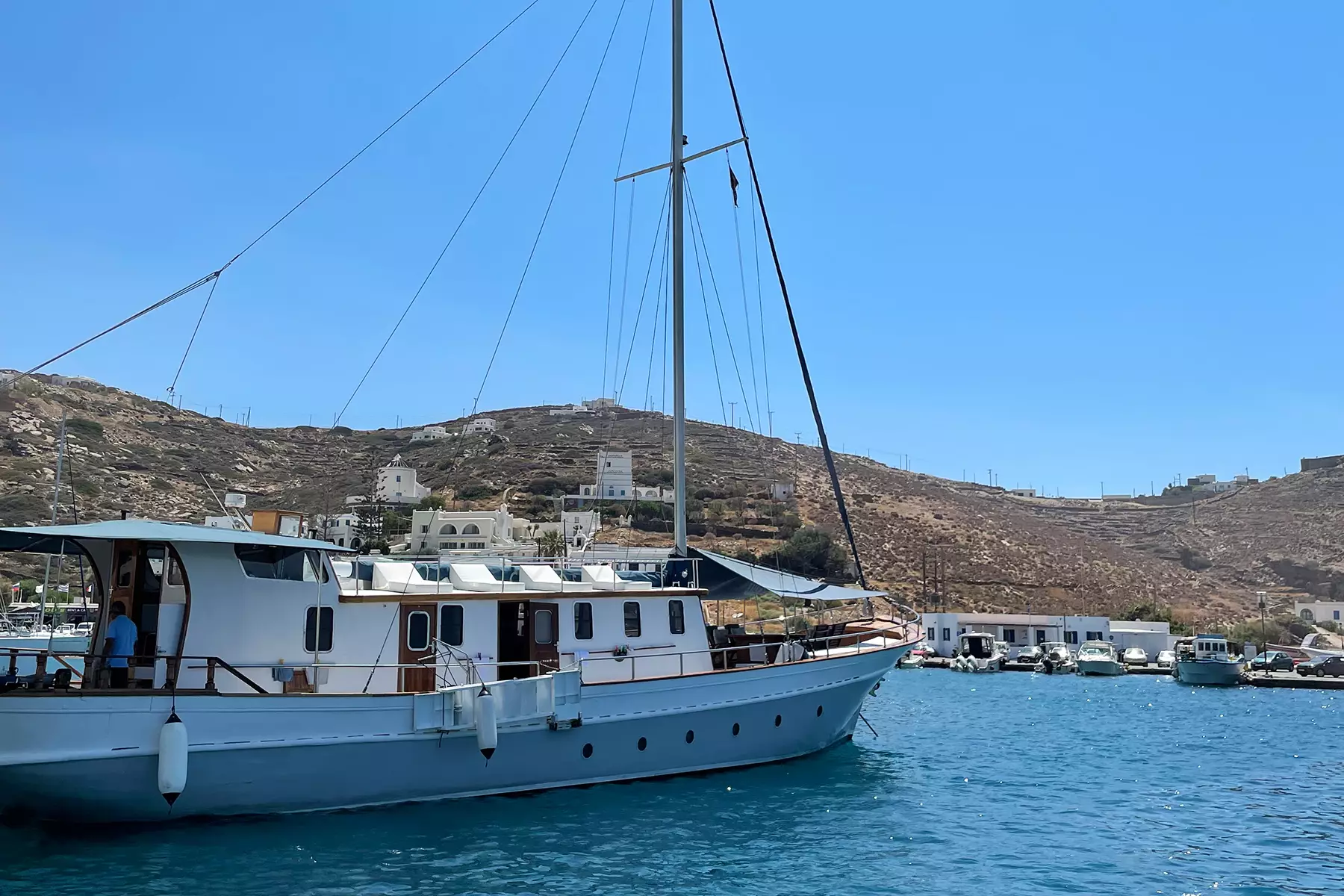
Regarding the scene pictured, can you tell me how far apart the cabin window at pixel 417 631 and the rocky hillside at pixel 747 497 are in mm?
64976

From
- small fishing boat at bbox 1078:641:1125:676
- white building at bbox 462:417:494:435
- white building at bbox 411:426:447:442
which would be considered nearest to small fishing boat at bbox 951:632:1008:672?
small fishing boat at bbox 1078:641:1125:676

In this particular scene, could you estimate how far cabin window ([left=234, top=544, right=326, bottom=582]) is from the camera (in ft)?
47.1

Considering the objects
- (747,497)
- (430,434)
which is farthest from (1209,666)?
(430,434)

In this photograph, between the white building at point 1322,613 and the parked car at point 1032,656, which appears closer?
the parked car at point 1032,656

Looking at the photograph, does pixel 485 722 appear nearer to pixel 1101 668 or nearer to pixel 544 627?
pixel 544 627

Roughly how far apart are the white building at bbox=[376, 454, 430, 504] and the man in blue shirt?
276ft

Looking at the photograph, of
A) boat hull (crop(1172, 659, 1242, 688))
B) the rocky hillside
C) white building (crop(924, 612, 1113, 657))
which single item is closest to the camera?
boat hull (crop(1172, 659, 1242, 688))

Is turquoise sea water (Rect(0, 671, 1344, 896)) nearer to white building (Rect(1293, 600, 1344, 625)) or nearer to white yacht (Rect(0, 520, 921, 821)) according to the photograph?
white yacht (Rect(0, 520, 921, 821))

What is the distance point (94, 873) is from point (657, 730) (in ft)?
27.2

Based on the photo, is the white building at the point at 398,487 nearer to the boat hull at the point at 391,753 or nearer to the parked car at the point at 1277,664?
the parked car at the point at 1277,664

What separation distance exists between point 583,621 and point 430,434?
130082 millimetres

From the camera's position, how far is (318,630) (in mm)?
14805

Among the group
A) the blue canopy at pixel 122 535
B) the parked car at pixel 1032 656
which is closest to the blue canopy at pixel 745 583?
the blue canopy at pixel 122 535

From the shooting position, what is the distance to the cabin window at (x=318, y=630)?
14.9 m
